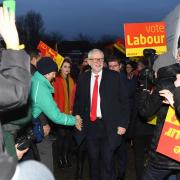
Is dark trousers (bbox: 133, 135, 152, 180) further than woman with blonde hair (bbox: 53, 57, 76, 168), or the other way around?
woman with blonde hair (bbox: 53, 57, 76, 168)

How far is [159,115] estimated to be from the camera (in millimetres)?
4473

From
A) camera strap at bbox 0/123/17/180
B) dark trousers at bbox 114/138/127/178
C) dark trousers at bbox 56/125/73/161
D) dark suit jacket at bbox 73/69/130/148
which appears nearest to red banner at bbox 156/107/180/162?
dark suit jacket at bbox 73/69/130/148

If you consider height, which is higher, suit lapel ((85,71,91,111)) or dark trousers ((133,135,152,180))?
suit lapel ((85,71,91,111))

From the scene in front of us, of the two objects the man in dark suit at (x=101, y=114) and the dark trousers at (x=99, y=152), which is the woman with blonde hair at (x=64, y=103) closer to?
the dark trousers at (x=99, y=152)

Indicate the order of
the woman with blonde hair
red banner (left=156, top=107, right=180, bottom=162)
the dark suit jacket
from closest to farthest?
red banner (left=156, top=107, right=180, bottom=162) → the dark suit jacket → the woman with blonde hair

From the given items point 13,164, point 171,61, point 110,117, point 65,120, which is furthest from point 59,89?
point 13,164

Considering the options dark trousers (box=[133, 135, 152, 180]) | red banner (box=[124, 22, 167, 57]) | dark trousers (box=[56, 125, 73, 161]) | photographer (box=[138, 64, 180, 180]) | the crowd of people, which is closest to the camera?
the crowd of people

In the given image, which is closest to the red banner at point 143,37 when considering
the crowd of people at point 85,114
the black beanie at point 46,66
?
the crowd of people at point 85,114

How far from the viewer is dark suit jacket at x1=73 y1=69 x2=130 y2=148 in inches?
237

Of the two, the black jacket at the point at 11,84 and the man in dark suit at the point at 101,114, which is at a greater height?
the black jacket at the point at 11,84

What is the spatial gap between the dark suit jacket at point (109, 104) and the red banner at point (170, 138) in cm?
180

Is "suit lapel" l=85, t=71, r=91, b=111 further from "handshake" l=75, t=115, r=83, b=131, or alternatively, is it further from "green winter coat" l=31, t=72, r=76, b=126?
"green winter coat" l=31, t=72, r=76, b=126

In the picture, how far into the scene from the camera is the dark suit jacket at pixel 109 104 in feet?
19.7

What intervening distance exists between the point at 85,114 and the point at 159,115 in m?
1.88
